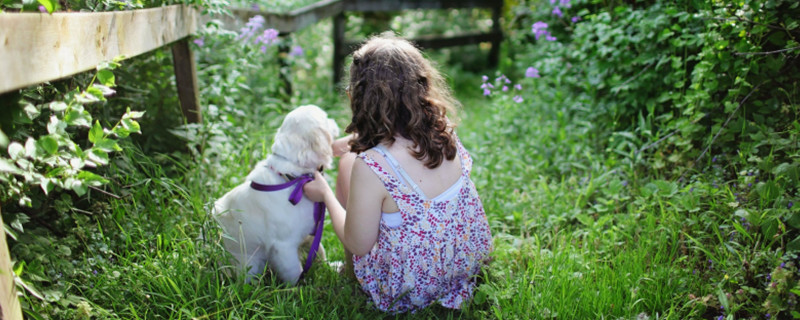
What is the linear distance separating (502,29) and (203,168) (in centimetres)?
624

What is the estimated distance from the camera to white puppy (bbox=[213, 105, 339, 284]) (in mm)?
2389

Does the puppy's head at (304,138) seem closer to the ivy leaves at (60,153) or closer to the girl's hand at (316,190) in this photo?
the girl's hand at (316,190)

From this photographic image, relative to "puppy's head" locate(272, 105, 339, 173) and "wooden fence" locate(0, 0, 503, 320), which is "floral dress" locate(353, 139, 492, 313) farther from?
"wooden fence" locate(0, 0, 503, 320)

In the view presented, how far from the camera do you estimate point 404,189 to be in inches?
84.7

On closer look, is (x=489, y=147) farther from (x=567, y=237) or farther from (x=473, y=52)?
(x=473, y=52)

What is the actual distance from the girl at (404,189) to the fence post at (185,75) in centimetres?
109

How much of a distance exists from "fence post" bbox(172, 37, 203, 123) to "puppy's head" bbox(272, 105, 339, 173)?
896mm

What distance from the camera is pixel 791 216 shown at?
2.21m

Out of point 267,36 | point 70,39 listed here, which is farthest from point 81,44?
point 267,36

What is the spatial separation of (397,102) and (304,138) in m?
0.49

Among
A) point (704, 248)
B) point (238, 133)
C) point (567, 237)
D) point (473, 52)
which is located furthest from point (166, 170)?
point (473, 52)

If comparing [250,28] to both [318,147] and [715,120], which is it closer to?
[318,147]

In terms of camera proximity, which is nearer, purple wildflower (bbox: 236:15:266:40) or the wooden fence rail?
the wooden fence rail

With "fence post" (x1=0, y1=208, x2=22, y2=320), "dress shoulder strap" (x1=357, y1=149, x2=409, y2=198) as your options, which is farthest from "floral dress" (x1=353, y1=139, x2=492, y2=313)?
"fence post" (x1=0, y1=208, x2=22, y2=320)
